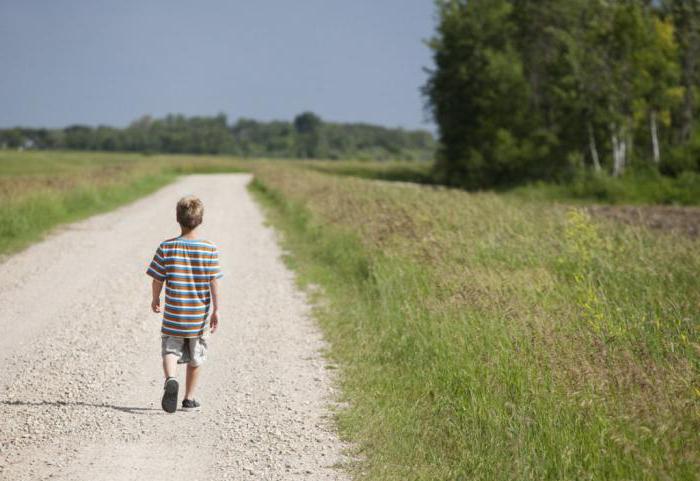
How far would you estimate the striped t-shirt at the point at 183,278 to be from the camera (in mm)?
5914

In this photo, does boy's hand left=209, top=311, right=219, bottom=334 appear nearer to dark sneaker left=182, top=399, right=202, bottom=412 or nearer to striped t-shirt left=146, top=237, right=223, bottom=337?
striped t-shirt left=146, top=237, right=223, bottom=337

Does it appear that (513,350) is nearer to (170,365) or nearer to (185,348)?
(185,348)

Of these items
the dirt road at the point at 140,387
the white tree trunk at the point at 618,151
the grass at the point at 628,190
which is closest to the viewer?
the dirt road at the point at 140,387

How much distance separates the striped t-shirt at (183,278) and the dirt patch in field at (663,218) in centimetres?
1238

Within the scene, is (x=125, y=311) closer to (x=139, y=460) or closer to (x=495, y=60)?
(x=139, y=460)

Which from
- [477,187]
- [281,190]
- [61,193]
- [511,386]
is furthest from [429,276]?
[477,187]

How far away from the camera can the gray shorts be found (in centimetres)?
597

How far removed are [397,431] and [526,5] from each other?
41.5 m

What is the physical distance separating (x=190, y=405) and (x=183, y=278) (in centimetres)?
111

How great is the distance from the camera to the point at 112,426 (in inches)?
219

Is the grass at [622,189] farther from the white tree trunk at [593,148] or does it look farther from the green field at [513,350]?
the green field at [513,350]

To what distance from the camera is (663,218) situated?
2027 centimetres

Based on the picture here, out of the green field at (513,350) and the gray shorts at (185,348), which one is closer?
the green field at (513,350)

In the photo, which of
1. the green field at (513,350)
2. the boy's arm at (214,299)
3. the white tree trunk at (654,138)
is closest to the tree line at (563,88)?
the white tree trunk at (654,138)
